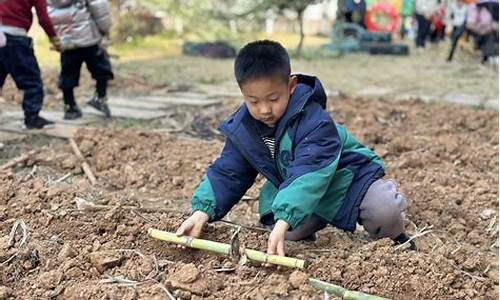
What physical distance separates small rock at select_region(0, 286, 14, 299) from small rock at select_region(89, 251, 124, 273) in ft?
Result: 0.95

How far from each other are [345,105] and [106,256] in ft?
15.3

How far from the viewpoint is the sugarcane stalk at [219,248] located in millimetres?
2475

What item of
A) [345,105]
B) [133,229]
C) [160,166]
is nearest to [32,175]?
[160,166]

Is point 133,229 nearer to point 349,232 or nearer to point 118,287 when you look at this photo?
point 118,287

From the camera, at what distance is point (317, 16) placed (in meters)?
25.5

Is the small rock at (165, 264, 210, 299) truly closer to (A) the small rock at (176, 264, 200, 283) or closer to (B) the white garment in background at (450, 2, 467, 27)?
(A) the small rock at (176, 264, 200, 283)

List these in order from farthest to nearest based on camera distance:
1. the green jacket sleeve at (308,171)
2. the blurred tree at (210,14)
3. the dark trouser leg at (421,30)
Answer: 1. the dark trouser leg at (421,30)
2. the blurred tree at (210,14)
3. the green jacket sleeve at (308,171)

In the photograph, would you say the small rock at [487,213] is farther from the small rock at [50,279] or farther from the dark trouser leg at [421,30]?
the dark trouser leg at [421,30]

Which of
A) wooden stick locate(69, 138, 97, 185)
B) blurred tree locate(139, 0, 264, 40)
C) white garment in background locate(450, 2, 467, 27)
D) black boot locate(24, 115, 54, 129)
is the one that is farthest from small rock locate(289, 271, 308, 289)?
white garment in background locate(450, 2, 467, 27)

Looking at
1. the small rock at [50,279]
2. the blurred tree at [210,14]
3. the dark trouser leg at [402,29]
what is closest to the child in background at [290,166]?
the small rock at [50,279]

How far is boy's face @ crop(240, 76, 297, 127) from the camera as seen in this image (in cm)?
271

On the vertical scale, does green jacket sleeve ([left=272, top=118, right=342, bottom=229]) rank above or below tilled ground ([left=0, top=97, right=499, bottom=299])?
above

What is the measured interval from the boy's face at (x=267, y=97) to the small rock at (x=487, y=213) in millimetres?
1621

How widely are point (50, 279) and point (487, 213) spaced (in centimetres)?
A: 244
